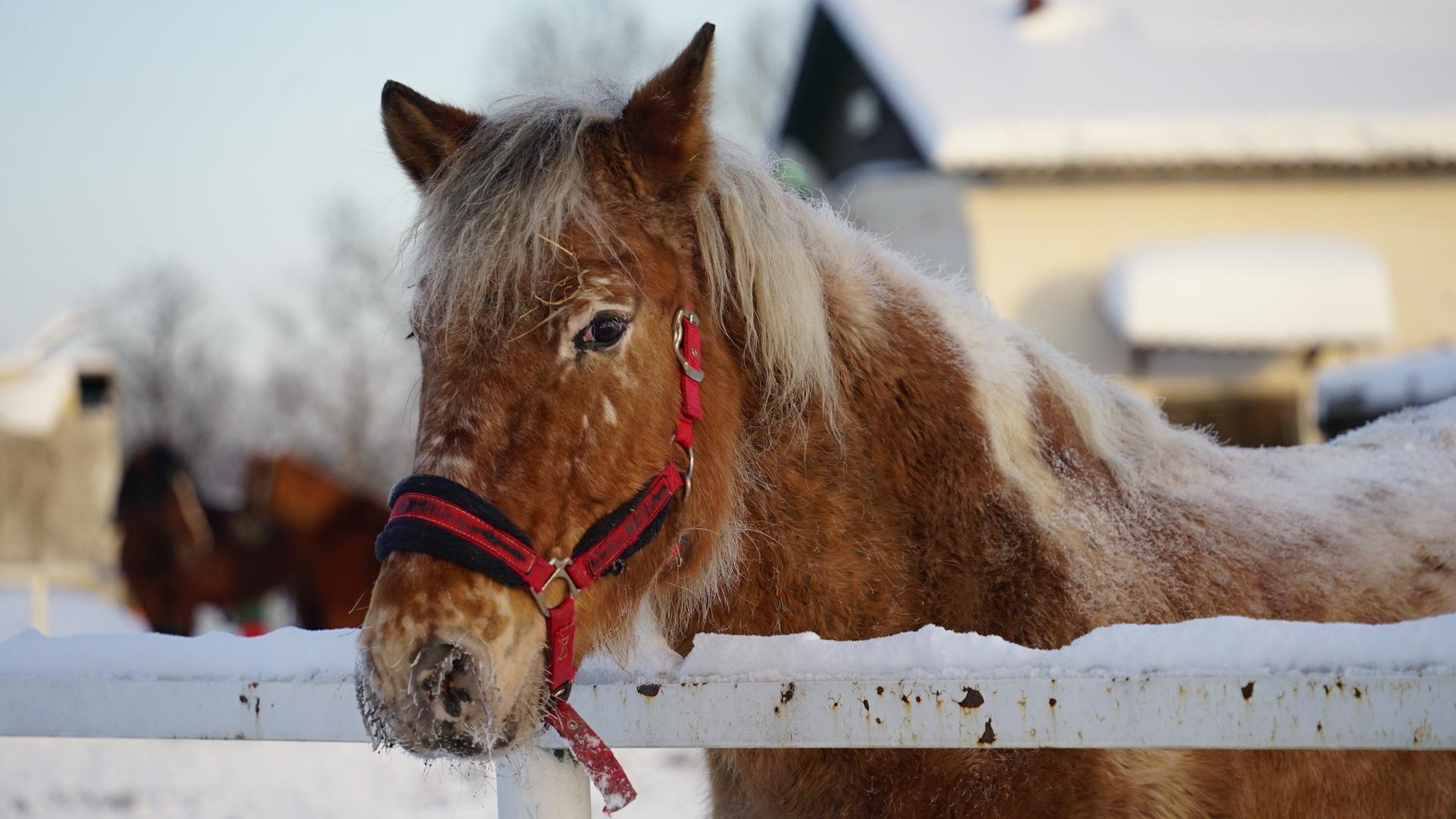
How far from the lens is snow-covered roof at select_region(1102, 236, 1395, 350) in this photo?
13820 mm

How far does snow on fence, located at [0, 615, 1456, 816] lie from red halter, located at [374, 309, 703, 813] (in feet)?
0.26

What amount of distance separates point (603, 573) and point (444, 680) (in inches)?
14.7

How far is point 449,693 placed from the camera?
175cm

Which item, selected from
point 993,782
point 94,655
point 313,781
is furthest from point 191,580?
point 993,782

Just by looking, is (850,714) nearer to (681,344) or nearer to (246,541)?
(681,344)

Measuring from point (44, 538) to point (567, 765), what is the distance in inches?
1246

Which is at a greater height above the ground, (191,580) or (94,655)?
(94,655)

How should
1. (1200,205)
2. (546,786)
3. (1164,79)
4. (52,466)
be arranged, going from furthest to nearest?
1. (52,466)
2. (1164,79)
3. (1200,205)
4. (546,786)

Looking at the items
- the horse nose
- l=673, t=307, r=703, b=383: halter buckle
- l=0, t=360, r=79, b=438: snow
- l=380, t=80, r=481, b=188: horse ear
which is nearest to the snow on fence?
the horse nose

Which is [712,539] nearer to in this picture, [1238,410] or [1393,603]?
[1393,603]

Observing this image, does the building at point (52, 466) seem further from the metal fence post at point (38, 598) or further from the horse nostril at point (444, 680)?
the horse nostril at point (444, 680)

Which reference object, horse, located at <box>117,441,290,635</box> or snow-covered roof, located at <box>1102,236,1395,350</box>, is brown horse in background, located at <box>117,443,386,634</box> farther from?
snow-covered roof, located at <box>1102,236,1395,350</box>

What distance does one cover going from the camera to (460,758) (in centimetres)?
179

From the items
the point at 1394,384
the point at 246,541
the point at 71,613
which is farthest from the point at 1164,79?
the point at 71,613
